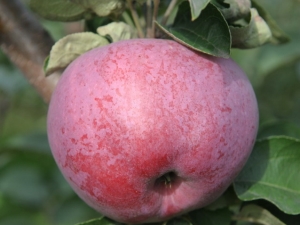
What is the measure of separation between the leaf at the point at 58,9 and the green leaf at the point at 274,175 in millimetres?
473

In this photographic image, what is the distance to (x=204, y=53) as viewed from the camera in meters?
0.89

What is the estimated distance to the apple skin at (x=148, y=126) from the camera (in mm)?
809

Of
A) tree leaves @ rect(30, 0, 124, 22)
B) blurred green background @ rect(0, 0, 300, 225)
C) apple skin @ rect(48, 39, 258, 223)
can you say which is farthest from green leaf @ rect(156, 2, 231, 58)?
blurred green background @ rect(0, 0, 300, 225)

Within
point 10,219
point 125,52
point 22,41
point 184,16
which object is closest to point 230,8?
point 184,16

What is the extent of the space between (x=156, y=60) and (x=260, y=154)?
0.37m

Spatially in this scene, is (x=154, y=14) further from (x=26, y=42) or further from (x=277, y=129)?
(x=277, y=129)

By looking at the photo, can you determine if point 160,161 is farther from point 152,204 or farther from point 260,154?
point 260,154

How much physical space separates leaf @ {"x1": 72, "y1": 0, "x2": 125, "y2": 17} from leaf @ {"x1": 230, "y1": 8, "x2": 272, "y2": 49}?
23 centimetres

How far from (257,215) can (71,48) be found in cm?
51

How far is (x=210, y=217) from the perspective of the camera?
103cm

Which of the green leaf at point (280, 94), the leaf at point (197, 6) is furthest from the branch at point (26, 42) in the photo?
the green leaf at point (280, 94)

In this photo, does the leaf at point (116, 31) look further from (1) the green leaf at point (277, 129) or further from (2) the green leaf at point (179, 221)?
(1) the green leaf at point (277, 129)

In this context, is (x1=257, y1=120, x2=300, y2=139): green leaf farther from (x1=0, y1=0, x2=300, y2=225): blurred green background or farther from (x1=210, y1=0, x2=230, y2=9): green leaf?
(x1=210, y1=0, x2=230, y2=9): green leaf

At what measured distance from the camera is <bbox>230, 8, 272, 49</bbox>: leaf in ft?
3.18
